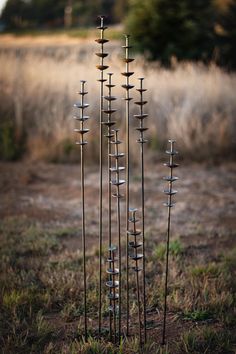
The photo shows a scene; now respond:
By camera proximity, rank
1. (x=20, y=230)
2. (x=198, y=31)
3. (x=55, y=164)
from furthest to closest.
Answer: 1. (x=198, y=31)
2. (x=55, y=164)
3. (x=20, y=230)

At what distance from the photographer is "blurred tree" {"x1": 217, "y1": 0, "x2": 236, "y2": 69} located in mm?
12820

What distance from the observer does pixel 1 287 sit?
2902mm

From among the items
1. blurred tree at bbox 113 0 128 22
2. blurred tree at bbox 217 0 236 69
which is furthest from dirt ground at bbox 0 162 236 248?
blurred tree at bbox 113 0 128 22

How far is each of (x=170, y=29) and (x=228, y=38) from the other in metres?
1.82

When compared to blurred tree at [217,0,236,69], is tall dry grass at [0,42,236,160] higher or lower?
lower

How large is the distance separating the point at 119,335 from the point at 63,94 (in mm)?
5450

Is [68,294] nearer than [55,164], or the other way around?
[68,294]

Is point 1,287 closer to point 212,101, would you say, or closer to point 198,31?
point 212,101

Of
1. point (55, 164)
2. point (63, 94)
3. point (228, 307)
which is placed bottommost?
point (228, 307)

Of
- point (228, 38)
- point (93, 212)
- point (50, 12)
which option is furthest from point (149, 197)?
point (50, 12)

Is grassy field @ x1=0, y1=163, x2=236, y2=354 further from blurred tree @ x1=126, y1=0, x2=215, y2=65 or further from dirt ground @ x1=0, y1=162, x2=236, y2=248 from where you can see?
blurred tree @ x1=126, y1=0, x2=215, y2=65

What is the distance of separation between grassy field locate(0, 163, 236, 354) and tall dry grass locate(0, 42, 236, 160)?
93 cm

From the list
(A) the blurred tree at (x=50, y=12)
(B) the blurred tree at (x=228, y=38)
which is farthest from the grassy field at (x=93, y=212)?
(A) the blurred tree at (x=50, y=12)

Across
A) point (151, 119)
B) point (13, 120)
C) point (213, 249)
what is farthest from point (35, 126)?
point (213, 249)
